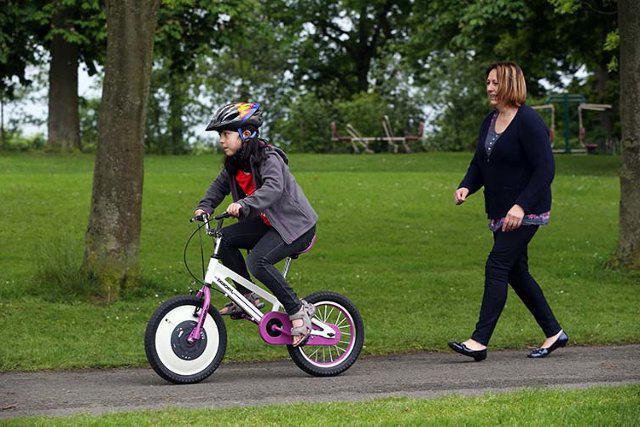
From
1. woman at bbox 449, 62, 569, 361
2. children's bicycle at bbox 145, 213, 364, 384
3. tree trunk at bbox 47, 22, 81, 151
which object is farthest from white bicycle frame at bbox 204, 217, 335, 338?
tree trunk at bbox 47, 22, 81, 151

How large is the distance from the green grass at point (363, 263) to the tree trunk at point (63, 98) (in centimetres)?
641

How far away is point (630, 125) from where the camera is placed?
14266 mm

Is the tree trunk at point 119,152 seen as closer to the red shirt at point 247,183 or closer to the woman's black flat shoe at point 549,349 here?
the red shirt at point 247,183

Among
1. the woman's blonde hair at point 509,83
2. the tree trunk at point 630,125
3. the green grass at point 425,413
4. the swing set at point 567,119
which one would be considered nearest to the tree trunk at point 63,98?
the swing set at point 567,119

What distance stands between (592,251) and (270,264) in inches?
352

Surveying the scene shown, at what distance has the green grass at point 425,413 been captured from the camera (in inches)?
263

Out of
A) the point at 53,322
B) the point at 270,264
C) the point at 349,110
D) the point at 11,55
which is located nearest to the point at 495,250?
the point at 270,264

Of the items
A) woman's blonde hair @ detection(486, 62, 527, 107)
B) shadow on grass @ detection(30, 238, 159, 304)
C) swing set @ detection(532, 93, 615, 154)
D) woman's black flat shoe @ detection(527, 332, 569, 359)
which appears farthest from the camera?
swing set @ detection(532, 93, 615, 154)

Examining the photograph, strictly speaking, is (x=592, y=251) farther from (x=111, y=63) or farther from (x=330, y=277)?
(x=111, y=63)

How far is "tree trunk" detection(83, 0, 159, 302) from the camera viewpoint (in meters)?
12.4

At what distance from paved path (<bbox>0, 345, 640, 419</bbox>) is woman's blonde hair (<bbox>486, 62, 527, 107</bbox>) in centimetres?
194

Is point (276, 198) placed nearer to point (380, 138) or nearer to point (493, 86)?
point (493, 86)

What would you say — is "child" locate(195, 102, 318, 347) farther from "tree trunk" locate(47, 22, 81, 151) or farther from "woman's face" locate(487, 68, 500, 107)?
"tree trunk" locate(47, 22, 81, 151)

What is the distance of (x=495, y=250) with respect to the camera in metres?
9.34
